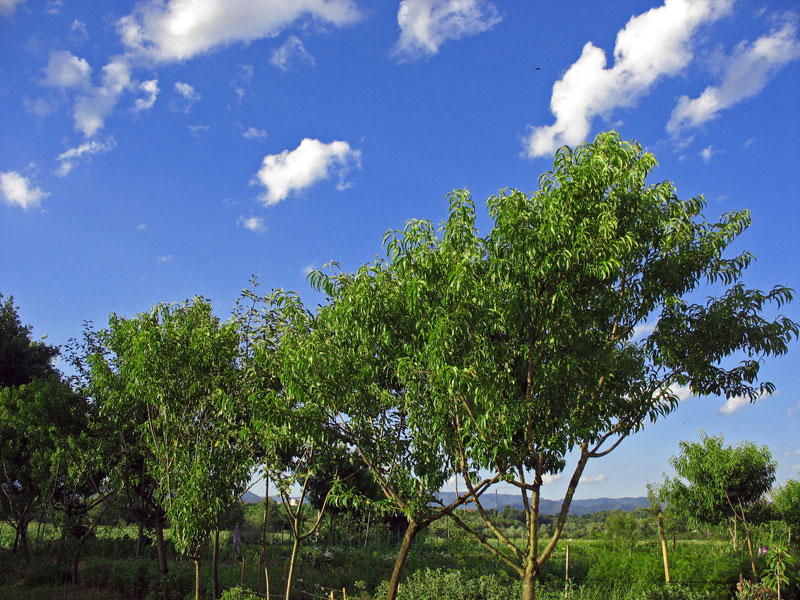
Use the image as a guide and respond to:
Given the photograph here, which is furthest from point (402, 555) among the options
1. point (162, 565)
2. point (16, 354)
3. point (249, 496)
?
point (249, 496)

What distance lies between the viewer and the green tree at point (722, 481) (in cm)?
1948

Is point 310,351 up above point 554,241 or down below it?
below

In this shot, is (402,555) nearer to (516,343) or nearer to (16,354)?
(516,343)

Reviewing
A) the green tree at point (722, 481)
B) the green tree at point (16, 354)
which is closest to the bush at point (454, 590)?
the green tree at point (722, 481)

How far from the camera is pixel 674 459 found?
71.2 ft

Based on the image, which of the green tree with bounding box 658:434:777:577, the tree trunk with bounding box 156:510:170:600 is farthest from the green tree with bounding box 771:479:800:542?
the tree trunk with bounding box 156:510:170:600

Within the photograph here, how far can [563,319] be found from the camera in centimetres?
709

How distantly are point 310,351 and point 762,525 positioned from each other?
2090 cm

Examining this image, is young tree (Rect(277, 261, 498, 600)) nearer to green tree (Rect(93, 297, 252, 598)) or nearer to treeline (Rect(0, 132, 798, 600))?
treeline (Rect(0, 132, 798, 600))

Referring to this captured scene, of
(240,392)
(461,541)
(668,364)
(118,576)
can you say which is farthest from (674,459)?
(118,576)

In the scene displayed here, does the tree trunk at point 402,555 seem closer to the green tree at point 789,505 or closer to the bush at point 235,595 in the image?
the bush at point 235,595

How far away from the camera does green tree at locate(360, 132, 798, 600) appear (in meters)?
6.96

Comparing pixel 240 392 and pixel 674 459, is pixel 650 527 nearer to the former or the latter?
pixel 674 459

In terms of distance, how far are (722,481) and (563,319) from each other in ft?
54.1
